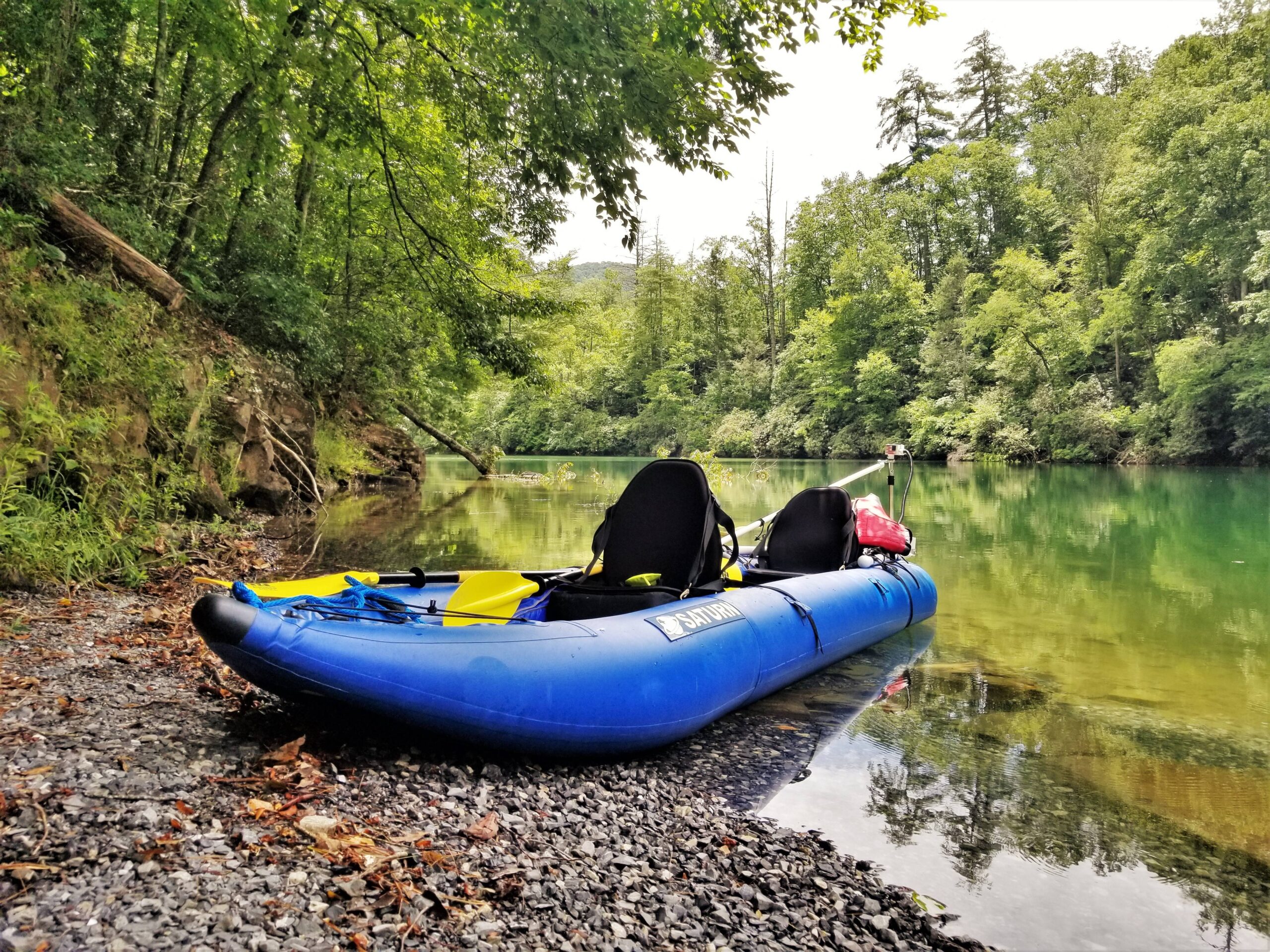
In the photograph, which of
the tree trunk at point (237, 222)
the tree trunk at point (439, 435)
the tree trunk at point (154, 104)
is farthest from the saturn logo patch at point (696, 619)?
the tree trunk at point (439, 435)

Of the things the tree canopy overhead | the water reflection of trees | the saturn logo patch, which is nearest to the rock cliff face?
the tree canopy overhead

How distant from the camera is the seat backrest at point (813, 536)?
6.48 metres

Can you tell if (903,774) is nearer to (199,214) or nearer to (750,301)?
(199,214)

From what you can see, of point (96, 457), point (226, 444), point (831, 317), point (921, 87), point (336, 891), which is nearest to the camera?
point (336, 891)

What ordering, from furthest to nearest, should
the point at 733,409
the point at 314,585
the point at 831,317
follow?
the point at 733,409
the point at 831,317
the point at 314,585

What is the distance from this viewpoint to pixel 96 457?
19.3 feet

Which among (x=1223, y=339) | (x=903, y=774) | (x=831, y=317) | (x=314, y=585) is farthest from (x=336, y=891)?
(x=831, y=317)

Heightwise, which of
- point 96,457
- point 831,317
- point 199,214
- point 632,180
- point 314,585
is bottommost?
point 314,585

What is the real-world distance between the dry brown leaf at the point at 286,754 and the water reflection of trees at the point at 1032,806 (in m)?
2.39

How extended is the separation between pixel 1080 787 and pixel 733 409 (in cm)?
4340

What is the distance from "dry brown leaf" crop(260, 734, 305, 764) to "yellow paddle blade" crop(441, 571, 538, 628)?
1.27 metres

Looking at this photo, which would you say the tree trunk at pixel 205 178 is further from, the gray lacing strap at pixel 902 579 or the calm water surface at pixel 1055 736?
the gray lacing strap at pixel 902 579

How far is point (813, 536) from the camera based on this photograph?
21.7ft

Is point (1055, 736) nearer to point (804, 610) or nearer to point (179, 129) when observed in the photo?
point (804, 610)
